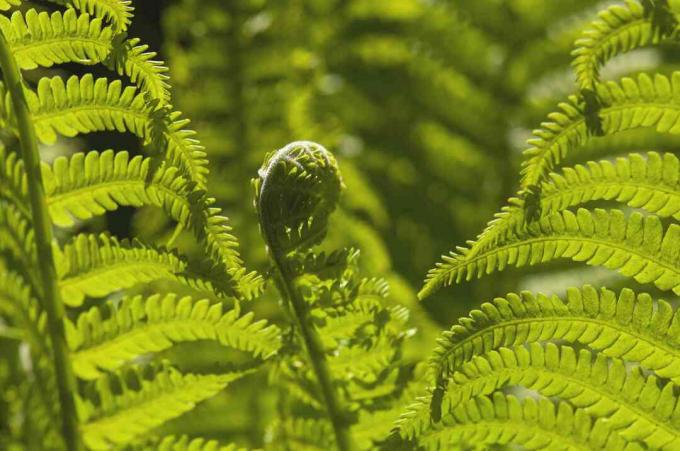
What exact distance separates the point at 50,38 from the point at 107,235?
0.24 m

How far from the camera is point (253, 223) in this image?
221 centimetres

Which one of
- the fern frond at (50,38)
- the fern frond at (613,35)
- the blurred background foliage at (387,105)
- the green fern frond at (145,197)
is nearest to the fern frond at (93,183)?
the green fern frond at (145,197)

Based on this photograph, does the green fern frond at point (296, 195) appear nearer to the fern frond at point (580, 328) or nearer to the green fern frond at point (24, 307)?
the fern frond at point (580, 328)

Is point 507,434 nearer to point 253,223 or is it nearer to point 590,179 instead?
point 590,179

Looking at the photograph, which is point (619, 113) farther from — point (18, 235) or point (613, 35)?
point (18, 235)

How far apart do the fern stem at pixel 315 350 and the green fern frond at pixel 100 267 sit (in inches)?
6.0

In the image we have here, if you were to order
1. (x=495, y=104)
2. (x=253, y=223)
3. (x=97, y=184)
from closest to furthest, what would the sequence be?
1. (x=97, y=184)
2. (x=253, y=223)
3. (x=495, y=104)

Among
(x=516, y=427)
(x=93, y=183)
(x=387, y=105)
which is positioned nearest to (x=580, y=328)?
(x=516, y=427)

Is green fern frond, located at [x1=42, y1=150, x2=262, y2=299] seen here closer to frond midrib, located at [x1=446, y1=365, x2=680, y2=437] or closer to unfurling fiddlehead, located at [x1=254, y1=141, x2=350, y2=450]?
unfurling fiddlehead, located at [x1=254, y1=141, x2=350, y2=450]

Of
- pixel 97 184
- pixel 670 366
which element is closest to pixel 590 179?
pixel 670 366

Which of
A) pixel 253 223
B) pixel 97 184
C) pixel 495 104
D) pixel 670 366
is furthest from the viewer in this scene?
pixel 495 104

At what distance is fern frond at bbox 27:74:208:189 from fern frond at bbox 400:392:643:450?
0.38 meters

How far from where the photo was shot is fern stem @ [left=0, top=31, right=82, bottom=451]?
3.51ft

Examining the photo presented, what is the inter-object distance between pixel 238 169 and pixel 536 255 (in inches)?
51.1
